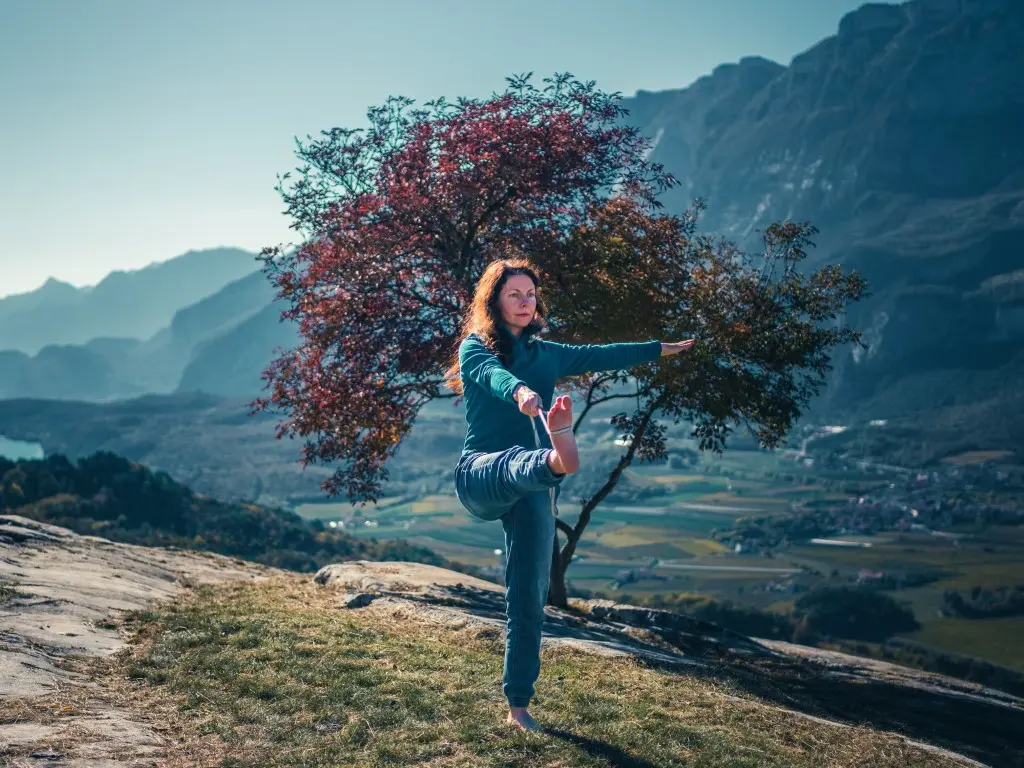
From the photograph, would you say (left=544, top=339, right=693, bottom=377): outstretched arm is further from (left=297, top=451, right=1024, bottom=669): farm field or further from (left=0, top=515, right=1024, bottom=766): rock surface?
(left=297, top=451, right=1024, bottom=669): farm field

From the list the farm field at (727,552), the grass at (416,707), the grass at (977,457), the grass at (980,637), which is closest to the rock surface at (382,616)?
the grass at (416,707)

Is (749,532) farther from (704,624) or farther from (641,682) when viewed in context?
(641,682)

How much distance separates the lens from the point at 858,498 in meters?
161

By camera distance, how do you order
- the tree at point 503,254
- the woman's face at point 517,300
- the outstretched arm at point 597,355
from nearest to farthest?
the woman's face at point 517,300 < the outstretched arm at point 597,355 < the tree at point 503,254

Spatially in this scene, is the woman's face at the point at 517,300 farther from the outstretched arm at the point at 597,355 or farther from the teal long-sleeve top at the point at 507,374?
the outstretched arm at the point at 597,355

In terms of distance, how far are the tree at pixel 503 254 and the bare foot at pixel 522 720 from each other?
9.27 m

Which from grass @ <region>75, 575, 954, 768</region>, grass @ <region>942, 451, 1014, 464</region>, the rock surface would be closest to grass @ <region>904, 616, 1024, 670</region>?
the rock surface

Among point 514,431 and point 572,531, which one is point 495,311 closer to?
point 514,431

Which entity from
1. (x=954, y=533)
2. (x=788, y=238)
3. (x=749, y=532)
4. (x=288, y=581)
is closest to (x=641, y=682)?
(x=288, y=581)

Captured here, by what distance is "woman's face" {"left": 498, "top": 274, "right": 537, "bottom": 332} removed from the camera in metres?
6.80

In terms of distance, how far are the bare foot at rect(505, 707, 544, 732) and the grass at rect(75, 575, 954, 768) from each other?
11cm

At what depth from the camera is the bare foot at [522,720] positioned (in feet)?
22.8

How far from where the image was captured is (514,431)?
645 centimetres

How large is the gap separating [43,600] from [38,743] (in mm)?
5418
